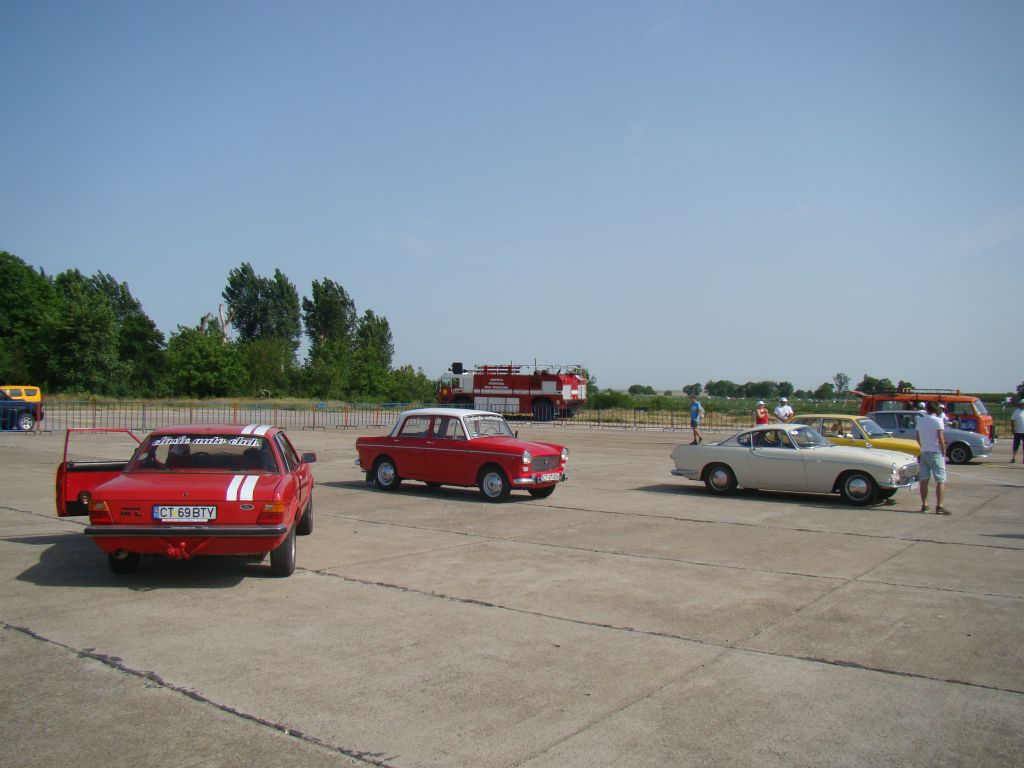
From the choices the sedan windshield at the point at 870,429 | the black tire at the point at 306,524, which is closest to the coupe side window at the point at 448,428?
the black tire at the point at 306,524

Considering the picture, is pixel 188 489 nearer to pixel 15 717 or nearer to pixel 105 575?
pixel 105 575

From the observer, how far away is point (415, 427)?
607 inches

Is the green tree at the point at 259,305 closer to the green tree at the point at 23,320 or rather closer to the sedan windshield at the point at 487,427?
the green tree at the point at 23,320

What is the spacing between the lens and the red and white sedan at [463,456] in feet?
46.3

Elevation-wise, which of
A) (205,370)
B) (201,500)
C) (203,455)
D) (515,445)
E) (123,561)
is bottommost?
(123,561)

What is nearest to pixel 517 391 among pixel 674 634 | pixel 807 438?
pixel 807 438

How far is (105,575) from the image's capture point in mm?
8227

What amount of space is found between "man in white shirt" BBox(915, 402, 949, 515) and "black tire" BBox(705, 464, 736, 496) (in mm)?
3213

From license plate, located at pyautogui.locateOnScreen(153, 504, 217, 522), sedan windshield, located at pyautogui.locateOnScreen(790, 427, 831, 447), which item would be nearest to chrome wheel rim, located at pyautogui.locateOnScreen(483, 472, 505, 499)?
sedan windshield, located at pyautogui.locateOnScreen(790, 427, 831, 447)

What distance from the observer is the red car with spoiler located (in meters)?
7.47

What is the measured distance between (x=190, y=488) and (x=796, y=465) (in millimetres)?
10434

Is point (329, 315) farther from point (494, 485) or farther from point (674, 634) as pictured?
point (674, 634)

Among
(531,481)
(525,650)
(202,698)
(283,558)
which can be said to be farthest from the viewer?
(531,481)

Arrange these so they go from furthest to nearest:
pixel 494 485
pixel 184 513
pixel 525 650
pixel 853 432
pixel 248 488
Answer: pixel 853 432, pixel 494 485, pixel 248 488, pixel 184 513, pixel 525 650
